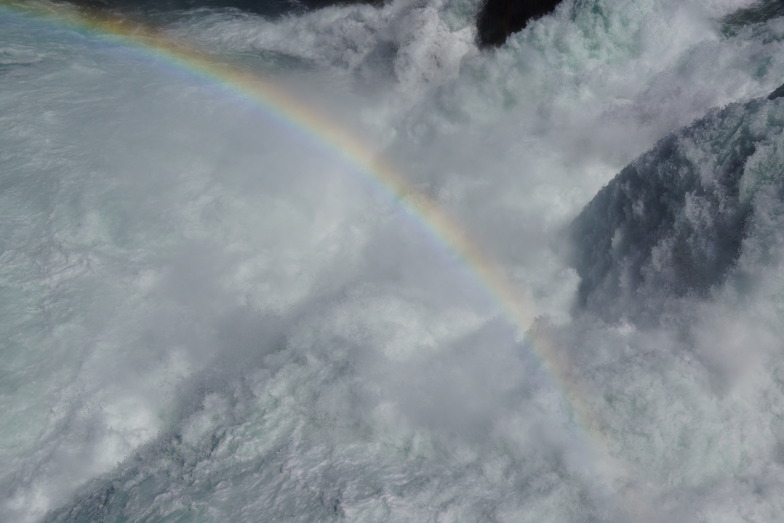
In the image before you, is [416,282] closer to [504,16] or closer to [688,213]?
[688,213]

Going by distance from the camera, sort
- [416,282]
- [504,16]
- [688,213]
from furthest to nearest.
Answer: [504,16], [416,282], [688,213]

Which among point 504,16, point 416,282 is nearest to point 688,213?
point 416,282

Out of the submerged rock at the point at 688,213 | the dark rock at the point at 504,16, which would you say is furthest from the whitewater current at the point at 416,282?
the dark rock at the point at 504,16

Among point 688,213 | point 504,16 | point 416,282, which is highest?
point 504,16

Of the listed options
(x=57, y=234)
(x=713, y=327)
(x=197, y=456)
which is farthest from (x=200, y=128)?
(x=713, y=327)

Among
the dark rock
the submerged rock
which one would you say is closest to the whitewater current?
the submerged rock

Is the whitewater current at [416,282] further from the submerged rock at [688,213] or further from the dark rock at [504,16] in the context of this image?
the dark rock at [504,16]

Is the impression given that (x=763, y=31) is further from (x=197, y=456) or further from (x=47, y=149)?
(x=47, y=149)
